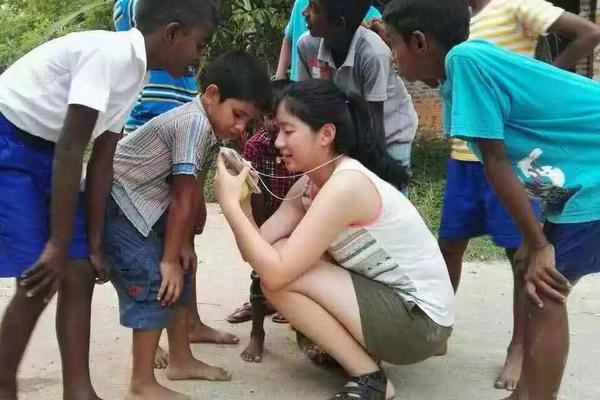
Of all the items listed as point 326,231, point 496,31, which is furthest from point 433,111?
point 326,231

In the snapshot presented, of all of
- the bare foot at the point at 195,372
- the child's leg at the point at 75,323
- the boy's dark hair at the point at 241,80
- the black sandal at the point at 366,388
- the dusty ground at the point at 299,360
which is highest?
the boy's dark hair at the point at 241,80

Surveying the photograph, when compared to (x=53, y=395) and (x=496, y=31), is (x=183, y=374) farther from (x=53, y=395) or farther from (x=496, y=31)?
(x=496, y=31)

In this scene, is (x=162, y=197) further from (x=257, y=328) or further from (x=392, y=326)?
(x=392, y=326)

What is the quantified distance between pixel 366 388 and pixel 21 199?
4.12 ft

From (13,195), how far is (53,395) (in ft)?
2.66

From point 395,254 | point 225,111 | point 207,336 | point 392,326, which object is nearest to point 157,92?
point 225,111

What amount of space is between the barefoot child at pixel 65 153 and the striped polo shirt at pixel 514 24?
42.5 inches

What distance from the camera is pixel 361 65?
3.06 m

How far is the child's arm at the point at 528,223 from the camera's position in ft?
6.85

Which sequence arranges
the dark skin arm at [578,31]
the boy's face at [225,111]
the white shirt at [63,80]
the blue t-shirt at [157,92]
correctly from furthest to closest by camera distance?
the blue t-shirt at [157,92] → the dark skin arm at [578,31] → the boy's face at [225,111] → the white shirt at [63,80]

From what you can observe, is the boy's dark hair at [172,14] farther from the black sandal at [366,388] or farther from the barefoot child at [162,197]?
the black sandal at [366,388]

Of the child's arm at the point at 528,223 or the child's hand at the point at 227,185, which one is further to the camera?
the child's hand at the point at 227,185

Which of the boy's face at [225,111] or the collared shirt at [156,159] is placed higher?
the boy's face at [225,111]

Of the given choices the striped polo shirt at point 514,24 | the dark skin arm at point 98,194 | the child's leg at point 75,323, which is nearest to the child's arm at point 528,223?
the striped polo shirt at point 514,24
